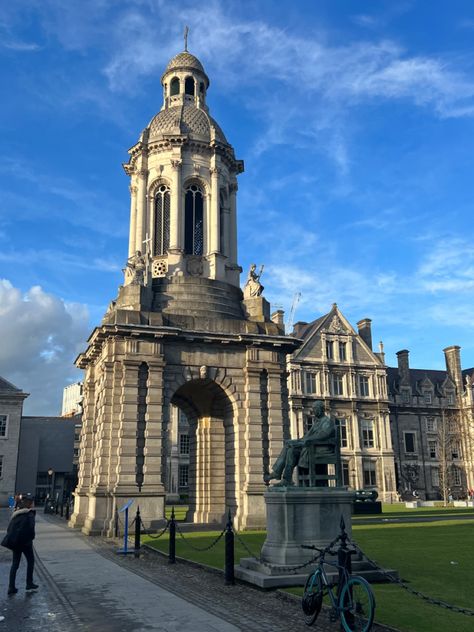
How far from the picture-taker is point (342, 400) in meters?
65.1

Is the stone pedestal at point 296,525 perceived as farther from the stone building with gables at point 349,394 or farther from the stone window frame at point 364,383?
the stone window frame at point 364,383

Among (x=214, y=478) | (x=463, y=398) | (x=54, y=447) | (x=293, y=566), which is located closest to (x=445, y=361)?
(x=463, y=398)

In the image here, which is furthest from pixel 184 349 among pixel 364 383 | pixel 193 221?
pixel 364 383

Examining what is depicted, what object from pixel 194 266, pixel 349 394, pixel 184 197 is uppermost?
pixel 184 197

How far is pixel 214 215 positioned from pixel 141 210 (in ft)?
13.7

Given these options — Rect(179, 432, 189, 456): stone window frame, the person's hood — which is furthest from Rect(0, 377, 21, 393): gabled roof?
the person's hood

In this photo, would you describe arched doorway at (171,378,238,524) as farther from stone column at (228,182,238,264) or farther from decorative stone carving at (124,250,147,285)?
stone column at (228,182,238,264)

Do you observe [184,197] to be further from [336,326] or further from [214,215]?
[336,326]

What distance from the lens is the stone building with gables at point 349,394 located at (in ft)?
208

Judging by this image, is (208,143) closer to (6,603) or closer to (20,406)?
(6,603)


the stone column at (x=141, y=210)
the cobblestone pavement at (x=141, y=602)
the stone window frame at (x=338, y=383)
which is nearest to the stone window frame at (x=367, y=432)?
the stone window frame at (x=338, y=383)

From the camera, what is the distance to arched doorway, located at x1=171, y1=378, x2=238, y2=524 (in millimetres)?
30994

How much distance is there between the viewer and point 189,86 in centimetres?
3894

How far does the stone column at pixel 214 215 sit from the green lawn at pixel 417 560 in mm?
15611
